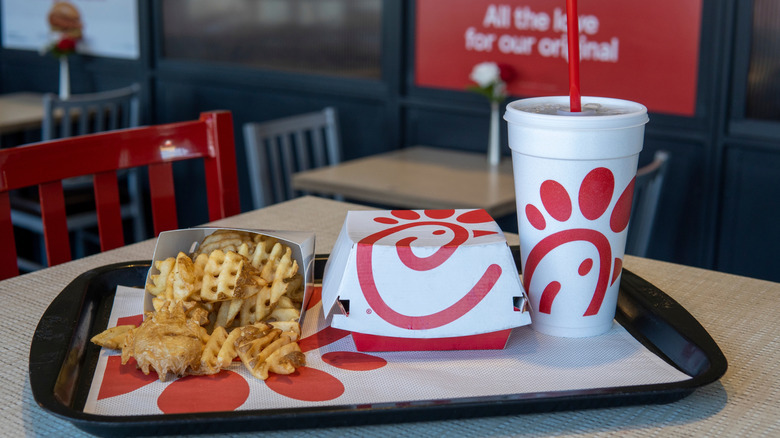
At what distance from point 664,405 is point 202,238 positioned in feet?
1.53

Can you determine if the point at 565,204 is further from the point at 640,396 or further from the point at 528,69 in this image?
the point at 528,69

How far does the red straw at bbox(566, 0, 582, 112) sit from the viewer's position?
2.28 feet

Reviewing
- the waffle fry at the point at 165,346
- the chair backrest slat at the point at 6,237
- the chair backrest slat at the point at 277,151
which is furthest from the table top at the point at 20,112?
the waffle fry at the point at 165,346

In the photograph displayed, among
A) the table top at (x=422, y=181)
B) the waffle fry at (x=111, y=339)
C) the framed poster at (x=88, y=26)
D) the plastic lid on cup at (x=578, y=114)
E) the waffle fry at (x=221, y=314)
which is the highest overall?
→ the framed poster at (x=88, y=26)

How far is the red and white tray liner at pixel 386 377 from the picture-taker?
0.64 metres

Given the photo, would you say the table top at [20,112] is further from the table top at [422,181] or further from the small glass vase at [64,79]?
the table top at [422,181]

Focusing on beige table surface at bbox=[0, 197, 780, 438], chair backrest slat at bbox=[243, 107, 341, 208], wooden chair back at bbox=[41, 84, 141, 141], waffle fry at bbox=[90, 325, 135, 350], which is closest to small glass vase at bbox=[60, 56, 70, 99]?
wooden chair back at bbox=[41, 84, 141, 141]

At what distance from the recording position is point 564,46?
2.56m

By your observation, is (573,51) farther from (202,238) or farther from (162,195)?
(162,195)

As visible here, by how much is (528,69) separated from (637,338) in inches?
78.8

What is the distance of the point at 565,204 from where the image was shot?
71 cm

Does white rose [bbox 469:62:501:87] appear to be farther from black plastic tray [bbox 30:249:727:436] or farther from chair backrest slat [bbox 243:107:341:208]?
black plastic tray [bbox 30:249:727:436]

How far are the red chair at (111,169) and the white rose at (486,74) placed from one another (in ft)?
4.52

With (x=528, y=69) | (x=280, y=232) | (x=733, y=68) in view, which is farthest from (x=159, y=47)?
(x=280, y=232)
